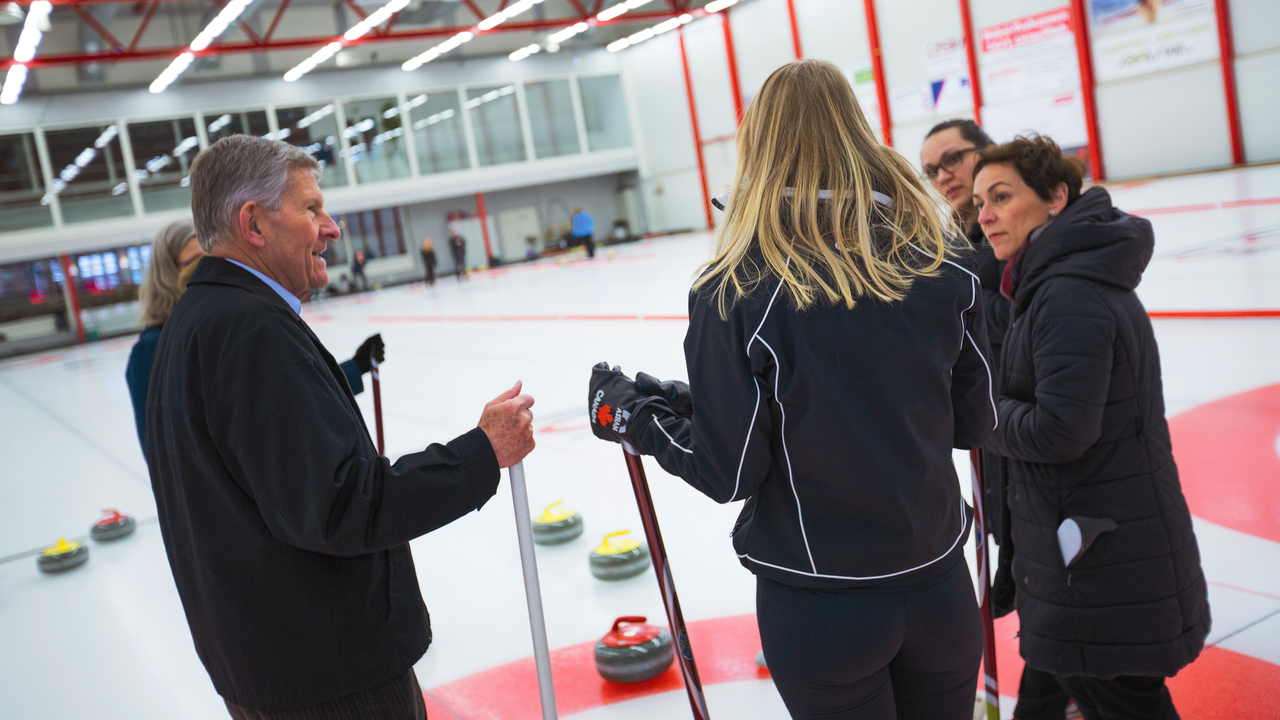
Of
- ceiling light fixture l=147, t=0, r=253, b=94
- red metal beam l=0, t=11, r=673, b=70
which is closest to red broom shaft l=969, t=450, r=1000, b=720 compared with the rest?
ceiling light fixture l=147, t=0, r=253, b=94

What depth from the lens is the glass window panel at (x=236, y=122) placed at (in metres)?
30.4

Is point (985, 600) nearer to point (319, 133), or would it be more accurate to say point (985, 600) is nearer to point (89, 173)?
point (89, 173)

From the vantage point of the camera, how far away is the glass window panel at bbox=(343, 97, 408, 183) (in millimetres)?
32656

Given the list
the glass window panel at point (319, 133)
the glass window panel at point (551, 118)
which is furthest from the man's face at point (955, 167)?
the glass window panel at point (551, 118)

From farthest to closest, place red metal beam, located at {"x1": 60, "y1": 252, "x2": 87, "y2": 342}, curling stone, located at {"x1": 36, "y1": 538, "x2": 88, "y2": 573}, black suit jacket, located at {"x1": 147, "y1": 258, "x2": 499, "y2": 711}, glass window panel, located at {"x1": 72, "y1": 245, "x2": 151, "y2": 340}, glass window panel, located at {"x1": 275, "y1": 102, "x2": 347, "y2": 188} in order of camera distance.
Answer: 1. glass window panel, located at {"x1": 275, "y1": 102, "x2": 347, "y2": 188}
2. glass window panel, located at {"x1": 72, "y1": 245, "x2": 151, "y2": 340}
3. red metal beam, located at {"x1": 60, "y1": 252, "x2": 87, "y2": 342}
4. curling stone, located at {"x1": 36, "y1": 538, "x2": 88, "y2": 573}
5. black suit jacket, located at {"x1": 147, "y1": 258, "x2": 499, "y2": 711}

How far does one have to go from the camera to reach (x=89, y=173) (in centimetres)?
2891

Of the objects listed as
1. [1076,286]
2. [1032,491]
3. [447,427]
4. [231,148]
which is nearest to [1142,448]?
[1032,491]

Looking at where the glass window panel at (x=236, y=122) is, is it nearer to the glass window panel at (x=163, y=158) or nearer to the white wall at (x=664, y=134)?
the glass window panel at (x=163, y=158)

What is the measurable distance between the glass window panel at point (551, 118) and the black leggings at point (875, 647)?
115 ft

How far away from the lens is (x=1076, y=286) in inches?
86.4

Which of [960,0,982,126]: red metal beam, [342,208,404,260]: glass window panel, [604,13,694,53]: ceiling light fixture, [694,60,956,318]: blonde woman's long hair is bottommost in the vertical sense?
[694,60,956,318]: blonde woman's long hair

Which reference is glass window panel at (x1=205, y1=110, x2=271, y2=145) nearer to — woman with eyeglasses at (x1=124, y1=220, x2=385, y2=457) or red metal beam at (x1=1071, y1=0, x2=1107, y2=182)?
red metal beam at (x1=1071, y1=0, x2=1107, y2=182)

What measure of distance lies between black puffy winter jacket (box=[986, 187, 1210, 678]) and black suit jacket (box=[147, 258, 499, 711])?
1309 millimetres

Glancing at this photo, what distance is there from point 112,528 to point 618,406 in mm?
5385
